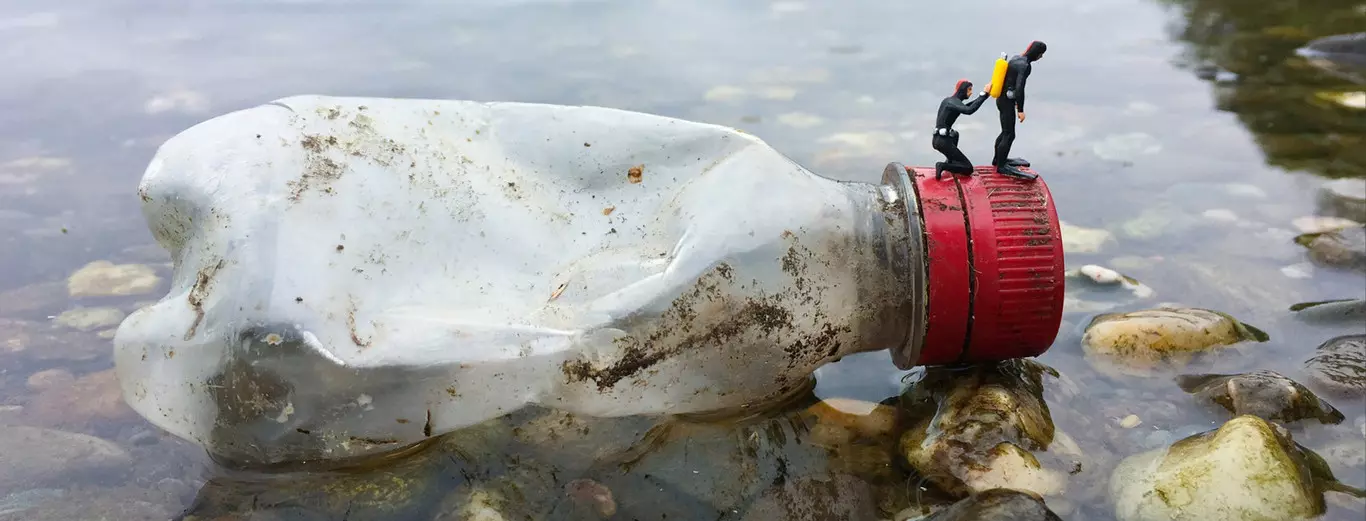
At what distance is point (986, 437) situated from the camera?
2.28 metres

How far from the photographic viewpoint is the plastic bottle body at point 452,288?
2127 millimetres

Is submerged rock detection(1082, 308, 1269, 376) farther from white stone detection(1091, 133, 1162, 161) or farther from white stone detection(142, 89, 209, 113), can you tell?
white stone detection(142, 89, 209, 113)

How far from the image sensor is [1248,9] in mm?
6648

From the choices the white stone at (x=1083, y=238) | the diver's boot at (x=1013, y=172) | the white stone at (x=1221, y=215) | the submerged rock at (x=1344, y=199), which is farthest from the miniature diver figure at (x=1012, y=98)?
the submerged rock at (x=1344, y=199)

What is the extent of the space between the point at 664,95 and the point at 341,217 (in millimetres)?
2960

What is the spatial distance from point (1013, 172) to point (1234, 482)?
87cm

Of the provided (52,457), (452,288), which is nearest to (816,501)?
(452,288)

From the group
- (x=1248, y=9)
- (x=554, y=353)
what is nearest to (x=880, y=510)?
(x=554, y=353)

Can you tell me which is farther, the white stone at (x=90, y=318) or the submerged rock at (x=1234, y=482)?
the white stone at (x=90, y=318)

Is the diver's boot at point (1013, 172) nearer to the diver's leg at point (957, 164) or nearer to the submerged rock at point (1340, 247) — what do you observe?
the diver's leg at point (957, 164)

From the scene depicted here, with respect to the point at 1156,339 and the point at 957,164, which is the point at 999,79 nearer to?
the point at 957,164

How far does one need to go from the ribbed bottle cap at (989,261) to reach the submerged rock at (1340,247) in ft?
5.24

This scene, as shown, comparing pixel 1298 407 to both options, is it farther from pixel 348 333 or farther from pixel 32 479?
pixel 32 479

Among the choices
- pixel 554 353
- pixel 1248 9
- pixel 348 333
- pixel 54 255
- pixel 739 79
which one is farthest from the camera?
pixel 1248 9
